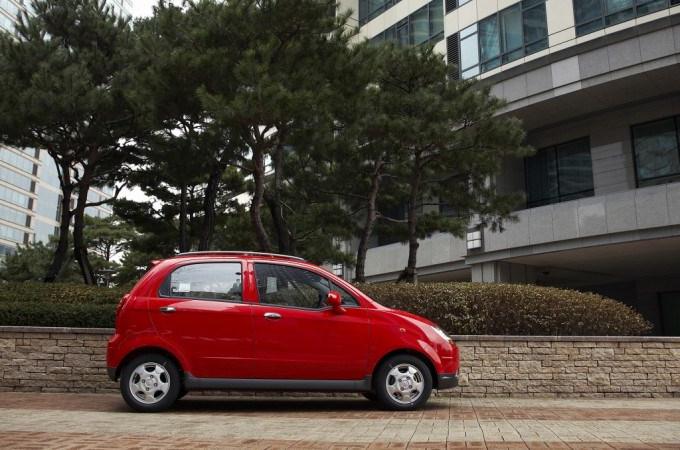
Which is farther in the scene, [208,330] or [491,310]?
[491,310]

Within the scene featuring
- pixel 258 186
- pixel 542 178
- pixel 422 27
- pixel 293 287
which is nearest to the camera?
pixel 293 287

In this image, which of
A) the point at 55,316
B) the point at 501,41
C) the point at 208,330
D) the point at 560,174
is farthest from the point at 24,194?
the point at 208,330

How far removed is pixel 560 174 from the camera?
22109mm

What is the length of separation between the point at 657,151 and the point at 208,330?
1734 cm

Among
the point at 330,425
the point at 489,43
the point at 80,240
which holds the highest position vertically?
the point at 489,43

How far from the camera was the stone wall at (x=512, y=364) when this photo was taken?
31.0 ft

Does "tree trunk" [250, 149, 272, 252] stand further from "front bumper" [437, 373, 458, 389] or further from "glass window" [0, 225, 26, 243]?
"glass window" [0, 225, 26, 243]

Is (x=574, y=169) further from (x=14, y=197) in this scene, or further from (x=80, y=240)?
(x=14, y=197)

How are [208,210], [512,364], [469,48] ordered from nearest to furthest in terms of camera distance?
1. [512,364]
2. [208,210]
3. [469,48]

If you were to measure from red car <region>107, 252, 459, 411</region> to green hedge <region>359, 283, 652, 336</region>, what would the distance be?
2864 millimetres

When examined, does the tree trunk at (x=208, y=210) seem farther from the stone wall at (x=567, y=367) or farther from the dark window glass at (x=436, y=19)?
the dark window glass at (x=436, y=19)

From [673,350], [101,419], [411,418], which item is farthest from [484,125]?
[101,419]

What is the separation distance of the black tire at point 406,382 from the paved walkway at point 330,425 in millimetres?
192

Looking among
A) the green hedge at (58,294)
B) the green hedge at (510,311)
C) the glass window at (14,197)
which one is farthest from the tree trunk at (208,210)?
the glass window at (14,197)
